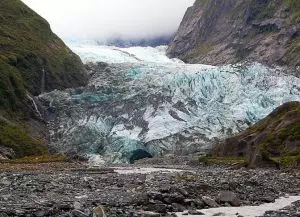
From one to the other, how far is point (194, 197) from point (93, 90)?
77908mm

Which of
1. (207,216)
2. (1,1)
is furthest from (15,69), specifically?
(207,216)

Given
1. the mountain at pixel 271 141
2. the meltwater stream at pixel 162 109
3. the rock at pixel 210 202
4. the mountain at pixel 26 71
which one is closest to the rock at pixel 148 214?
the rock at pixel 210 202

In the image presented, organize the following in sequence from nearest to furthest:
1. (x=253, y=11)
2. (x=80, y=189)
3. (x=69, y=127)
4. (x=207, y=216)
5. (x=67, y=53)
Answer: (x=207, y=216)
(x=80, y=189)
(x=69, y=127)
(x=67, y=53)
(x=253, y=11)

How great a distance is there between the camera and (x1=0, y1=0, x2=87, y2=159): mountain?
72.2m

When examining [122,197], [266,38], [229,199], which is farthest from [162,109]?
[266,38]

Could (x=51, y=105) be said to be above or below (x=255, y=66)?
below

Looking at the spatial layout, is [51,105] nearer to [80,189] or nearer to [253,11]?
[80,189]

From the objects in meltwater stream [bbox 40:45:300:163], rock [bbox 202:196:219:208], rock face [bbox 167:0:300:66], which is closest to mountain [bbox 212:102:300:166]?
meltwater stream [bbox 40:45:300:163]

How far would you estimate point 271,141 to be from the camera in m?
54.9

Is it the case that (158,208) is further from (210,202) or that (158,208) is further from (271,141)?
(271,141)

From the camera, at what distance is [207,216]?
1753 cm

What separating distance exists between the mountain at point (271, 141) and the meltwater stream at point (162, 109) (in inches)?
509

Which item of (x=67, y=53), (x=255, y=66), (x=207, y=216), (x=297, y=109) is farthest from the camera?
(x=67, y=53)

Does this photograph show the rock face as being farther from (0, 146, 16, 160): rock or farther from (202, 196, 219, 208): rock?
A: (202, 196, 219, 208): rock
